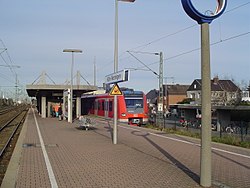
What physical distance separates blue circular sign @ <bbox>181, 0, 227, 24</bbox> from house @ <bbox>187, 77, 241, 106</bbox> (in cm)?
3316

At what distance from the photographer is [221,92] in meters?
56.6

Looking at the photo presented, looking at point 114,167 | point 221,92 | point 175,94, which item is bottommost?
point 114,167

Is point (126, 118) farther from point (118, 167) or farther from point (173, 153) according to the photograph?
point (118, 167)

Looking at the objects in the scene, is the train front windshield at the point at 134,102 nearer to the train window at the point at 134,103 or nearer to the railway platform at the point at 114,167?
the train window at the point at 134,103

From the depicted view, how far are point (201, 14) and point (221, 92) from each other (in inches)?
2033

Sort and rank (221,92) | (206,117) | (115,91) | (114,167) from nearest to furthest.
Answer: (206,117) < (114,167) < (115,91) < (221,92)

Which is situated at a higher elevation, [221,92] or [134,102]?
[221,92]

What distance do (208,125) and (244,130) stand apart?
11614 mm

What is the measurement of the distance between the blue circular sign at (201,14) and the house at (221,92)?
109 feet

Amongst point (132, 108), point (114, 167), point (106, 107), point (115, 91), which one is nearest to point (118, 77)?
point (115, 91)

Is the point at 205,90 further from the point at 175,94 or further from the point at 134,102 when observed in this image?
the point at 175,94

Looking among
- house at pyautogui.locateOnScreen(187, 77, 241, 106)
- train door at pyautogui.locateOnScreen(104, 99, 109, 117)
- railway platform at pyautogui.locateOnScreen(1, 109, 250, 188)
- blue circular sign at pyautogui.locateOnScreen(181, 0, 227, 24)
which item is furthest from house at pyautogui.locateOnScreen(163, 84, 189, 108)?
blue circular sign at pyautogui.locateOnScreen(181, 0, 227, 24)

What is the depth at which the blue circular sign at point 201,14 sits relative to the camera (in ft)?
22.1

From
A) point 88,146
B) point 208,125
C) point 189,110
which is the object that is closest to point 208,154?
point 208,125
